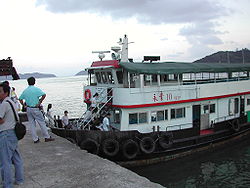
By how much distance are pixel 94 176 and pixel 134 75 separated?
641 centimetres

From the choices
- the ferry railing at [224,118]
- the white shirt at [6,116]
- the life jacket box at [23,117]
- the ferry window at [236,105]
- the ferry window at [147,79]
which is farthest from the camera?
the ferry window at [236,105]

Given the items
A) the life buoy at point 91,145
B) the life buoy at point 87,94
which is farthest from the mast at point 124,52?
the life buoy at point 91,145

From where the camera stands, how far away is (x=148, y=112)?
33.7 ft

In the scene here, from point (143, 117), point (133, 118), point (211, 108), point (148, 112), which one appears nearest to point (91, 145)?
point (133, 118)

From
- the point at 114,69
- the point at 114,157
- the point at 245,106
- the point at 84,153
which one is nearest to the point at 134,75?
the point at 114,69

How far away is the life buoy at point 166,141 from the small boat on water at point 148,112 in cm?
4

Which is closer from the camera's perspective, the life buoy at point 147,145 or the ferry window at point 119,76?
the life buoy at point 147,145

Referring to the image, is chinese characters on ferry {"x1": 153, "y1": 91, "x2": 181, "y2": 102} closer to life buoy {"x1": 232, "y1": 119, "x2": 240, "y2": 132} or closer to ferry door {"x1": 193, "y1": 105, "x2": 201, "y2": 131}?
ferry door {"x1": 193, "y1": 105, "x2": 201, "y2": 131}

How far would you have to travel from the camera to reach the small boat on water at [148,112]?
30.6 feet

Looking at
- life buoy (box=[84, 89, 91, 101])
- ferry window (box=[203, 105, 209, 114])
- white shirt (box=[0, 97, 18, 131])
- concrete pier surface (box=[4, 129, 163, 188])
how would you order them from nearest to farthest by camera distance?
white shirt (box=[0, 97, 18, 131]) < concrete pier surface (box=[4, 129, 163, 188]) < life buoy (box=[84, 89, 91, 101]) < ferry window (box=[203, 105, 209, 114])

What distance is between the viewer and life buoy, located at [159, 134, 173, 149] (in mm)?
10191

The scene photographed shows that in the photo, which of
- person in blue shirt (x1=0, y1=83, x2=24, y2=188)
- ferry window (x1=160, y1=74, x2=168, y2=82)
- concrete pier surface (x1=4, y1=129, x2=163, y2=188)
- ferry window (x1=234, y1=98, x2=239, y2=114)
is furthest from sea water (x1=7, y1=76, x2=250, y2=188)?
person in blue shirt (x1=0, y1=83, x2=24, y2=188)

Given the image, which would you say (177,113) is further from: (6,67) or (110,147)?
(6,67)

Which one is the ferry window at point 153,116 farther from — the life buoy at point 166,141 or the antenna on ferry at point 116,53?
the antenna on ferry at point 116,53
